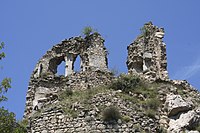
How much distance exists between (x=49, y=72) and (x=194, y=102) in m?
9.17

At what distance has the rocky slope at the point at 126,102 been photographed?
1349cm

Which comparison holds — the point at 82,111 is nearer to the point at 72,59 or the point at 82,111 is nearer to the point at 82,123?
the point at 82,123

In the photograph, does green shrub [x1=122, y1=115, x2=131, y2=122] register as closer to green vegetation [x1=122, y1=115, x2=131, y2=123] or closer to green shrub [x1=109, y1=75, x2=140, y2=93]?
green vegetation [x1=122, y1=115, x2=131, y2=123]

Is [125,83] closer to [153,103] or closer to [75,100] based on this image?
[153,103]

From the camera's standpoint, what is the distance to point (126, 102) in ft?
47.6

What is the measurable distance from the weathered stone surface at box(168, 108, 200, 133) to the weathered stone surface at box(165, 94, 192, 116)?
24cm

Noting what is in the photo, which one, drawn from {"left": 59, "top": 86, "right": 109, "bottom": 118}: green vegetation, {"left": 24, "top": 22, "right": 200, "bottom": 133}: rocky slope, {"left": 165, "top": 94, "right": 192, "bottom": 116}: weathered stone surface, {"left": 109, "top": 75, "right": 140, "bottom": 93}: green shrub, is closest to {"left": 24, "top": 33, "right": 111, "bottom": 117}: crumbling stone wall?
{"left": 24, "top": 22, "right": 200, "bottom": 133}: rocky slope

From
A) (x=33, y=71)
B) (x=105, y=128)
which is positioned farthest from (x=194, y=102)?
(x=33, y=71)

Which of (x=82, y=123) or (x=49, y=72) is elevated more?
(x=49, y=72)

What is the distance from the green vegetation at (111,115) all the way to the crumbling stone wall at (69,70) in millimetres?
6228

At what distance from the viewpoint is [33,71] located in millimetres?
22688

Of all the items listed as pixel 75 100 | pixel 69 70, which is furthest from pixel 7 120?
pixel 69 70

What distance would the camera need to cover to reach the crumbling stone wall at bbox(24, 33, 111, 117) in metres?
20.5

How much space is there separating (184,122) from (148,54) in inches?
283
